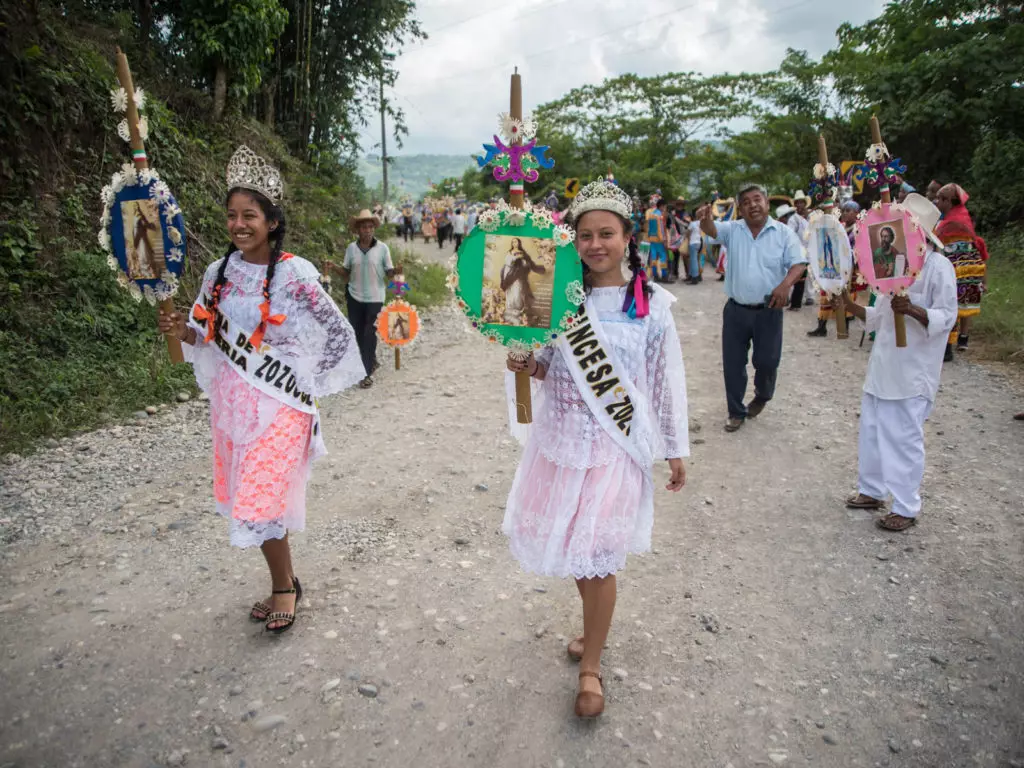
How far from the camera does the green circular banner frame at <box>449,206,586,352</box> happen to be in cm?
269

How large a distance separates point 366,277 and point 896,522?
18.9 feet

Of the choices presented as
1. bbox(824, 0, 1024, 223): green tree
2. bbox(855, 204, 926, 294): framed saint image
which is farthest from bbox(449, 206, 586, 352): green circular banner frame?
bbox(824, 0, 1024, 223): green tree

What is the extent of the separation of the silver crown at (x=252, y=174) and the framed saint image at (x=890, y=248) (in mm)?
3335

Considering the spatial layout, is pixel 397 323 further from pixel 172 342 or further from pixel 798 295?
pixel 798 295

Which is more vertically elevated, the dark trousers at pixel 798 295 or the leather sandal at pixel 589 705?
the dark trousers at pixel 798 295

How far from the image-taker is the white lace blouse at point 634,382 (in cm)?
288

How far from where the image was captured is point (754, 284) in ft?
20.5

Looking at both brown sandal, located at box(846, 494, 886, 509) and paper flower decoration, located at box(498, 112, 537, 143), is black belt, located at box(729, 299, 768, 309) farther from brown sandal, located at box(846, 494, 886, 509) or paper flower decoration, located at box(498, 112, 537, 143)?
paper flower decoration, located at box(498, 112, 537, 143)

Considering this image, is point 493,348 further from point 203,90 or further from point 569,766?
point 569,766

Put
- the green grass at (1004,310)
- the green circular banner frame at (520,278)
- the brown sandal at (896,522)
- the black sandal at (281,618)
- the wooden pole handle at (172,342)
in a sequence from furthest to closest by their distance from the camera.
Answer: the green grass at (1004,310) → the brown sandal at (896,522) → the black sandal at (281,618) → the wooden pole handle at (172,342) → the green circular banner frame at (520,278)

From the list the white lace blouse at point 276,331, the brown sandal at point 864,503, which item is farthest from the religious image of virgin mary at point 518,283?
the brown sandal at point 864,503

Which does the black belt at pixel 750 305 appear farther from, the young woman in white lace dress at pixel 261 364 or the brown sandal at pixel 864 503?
the young woman in white lace dress at pixel 261 364

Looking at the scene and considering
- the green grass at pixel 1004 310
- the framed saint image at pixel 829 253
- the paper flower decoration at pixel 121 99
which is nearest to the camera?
the paper flower decoration at pixel 121 99

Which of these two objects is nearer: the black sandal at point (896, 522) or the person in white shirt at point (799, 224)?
the black sandal at point (896, 522)
